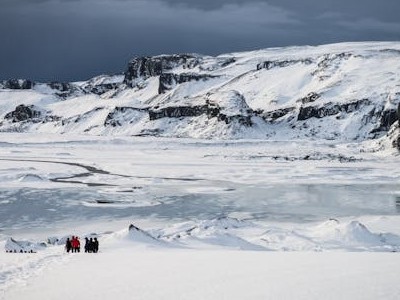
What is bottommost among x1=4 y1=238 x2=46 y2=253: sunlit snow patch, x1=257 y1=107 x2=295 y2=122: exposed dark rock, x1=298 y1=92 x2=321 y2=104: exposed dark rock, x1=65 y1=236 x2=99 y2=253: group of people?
x1=257 y1=107 x2=295 y2=122: exposed dark rock

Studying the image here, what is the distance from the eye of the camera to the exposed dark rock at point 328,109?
177 metres

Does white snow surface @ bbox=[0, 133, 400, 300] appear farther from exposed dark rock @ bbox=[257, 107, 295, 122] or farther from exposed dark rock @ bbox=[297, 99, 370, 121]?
exposed dark rock @ bbox=[257, 107, 295, 122]

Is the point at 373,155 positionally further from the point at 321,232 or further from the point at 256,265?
the point at 256,265

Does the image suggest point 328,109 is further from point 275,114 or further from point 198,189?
point 198,189

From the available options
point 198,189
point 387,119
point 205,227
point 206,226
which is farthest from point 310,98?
point 205,227

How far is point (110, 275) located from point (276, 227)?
21381 mm

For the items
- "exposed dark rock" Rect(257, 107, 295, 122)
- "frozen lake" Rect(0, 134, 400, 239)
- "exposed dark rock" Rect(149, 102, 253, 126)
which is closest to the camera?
"frozen lake" Rect(0, 134, 400, 239)

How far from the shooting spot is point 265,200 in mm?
50906

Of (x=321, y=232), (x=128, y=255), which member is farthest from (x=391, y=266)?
(x=321, y=232)

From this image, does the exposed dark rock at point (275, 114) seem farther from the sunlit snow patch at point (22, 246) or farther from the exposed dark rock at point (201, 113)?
the sunlit snow patch at point (22, 246)

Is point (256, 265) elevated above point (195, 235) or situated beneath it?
elevated above

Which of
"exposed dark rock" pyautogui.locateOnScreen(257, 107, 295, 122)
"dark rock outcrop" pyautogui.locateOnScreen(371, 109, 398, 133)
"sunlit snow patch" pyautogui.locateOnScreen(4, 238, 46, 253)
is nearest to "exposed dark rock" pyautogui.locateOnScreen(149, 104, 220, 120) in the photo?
"exposed dark rock" pyautogui.locateOnScreen(257, 107, 295, 122)

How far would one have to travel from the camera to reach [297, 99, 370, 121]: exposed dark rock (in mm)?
177375

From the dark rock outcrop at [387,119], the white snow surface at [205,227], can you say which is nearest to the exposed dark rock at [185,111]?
the dark rock outcrop at [387,119]
